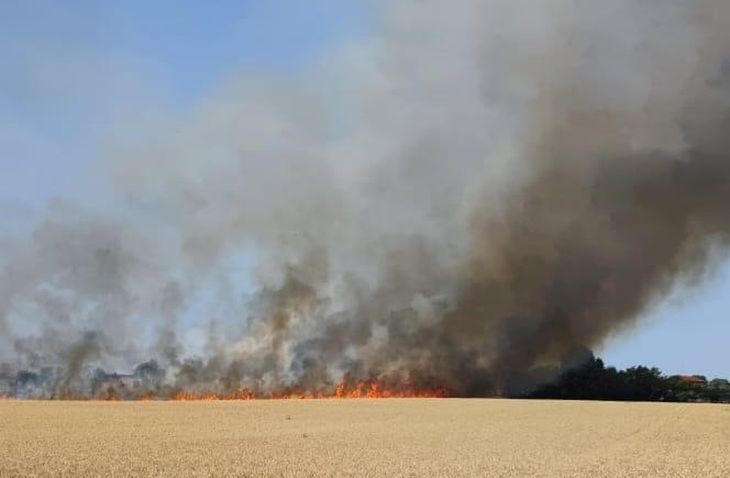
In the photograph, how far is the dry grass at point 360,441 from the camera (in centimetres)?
2738

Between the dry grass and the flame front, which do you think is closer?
the dry grass

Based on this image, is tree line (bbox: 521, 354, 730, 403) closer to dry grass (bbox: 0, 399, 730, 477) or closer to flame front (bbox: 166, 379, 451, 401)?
flame front (bbox: 166, 379, 451, 401)

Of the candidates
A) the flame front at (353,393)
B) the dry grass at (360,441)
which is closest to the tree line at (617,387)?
the flame front at (353,393)

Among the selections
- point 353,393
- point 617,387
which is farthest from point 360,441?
point 617,387

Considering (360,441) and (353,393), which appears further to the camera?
(353,393)

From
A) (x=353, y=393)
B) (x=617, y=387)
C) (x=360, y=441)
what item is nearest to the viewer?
(x=360, y=441)

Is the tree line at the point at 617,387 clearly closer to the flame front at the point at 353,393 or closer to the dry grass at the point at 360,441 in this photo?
the flame front at the point at 353,393

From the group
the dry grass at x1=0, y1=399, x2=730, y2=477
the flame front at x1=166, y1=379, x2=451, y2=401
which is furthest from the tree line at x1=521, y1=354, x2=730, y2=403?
the dry grass at x1=0, y1=399, x2=730, y2=477

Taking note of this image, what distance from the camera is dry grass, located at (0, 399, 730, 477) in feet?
89.8

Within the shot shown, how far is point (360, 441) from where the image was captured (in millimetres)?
36969

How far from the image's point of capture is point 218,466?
2734 centimetres

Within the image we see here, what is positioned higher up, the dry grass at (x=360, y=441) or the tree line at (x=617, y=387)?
the tree line at (x=617, y=387)

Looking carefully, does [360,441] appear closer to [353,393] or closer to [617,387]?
[353,393]

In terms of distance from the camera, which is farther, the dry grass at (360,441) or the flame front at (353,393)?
the flame front at (353,393)
